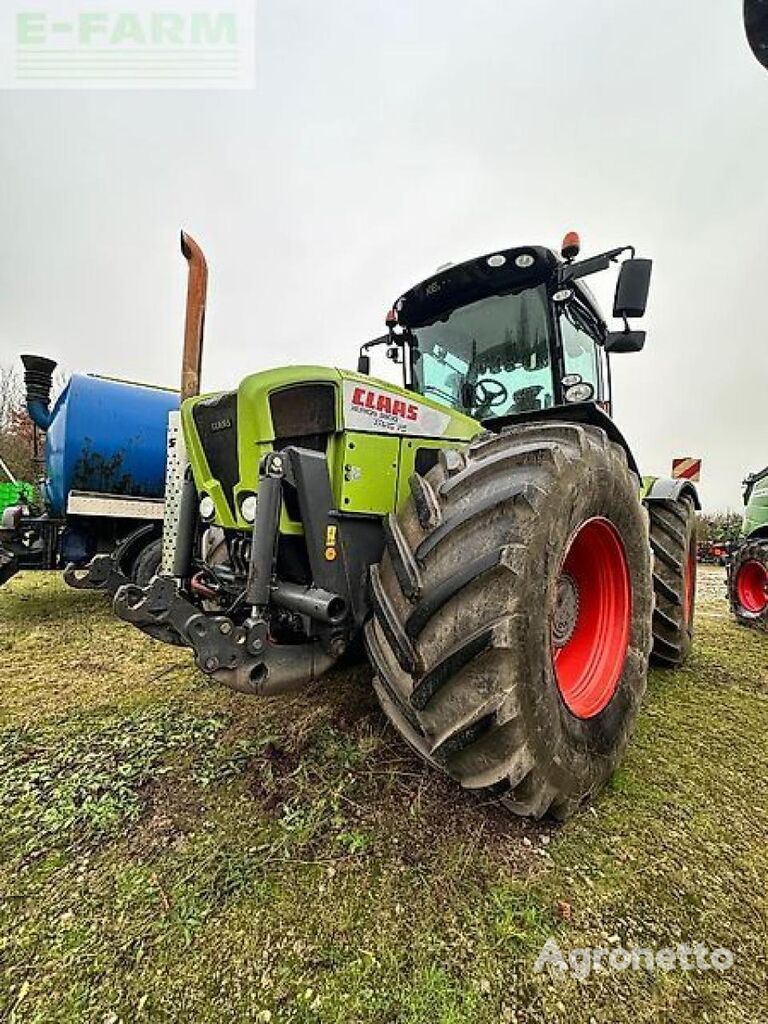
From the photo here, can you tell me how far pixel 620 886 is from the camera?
176 centimetres

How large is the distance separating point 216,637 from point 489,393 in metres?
2.30

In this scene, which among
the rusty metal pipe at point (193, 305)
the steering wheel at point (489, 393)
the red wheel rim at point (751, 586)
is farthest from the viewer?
the red wheel rim at point (751, 586)

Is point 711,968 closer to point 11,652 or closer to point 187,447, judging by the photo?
point 187,447

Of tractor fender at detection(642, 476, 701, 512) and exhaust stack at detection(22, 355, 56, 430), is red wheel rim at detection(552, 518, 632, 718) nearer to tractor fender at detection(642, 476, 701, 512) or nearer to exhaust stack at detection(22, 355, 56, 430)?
tractor fender at detection(642, 476, 701, 512)

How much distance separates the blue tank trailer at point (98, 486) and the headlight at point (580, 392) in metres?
3.92

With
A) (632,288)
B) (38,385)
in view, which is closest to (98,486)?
(38,385)

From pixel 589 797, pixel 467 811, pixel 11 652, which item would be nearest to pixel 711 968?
pixel 589 797

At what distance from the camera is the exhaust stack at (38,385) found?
6219 mm

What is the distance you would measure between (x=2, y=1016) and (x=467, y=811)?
1363 mm

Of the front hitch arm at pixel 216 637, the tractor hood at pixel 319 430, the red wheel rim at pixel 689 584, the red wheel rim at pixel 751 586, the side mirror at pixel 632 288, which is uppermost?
the side mirror at pixel 632 288

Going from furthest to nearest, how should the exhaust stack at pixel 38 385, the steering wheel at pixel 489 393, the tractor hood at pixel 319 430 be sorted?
the exhaust stack at pixel 38 385, the steering wheel at pixel 489 393, the tractor hood at pixel 319 430

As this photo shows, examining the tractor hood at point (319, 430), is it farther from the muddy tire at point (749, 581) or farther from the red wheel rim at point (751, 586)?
the red wheel rim at point (751, 586)

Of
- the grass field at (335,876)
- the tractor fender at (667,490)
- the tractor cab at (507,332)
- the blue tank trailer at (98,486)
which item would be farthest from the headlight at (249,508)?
the blue tank trailer at (98,486)

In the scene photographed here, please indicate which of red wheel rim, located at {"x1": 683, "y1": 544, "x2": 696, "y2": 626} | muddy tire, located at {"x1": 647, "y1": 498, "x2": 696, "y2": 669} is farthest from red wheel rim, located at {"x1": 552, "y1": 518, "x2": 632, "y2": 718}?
red wheel rim, located at {"x1": 683, "y1": 544, "x2": 696, "y2": 626}
